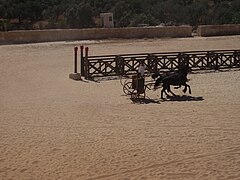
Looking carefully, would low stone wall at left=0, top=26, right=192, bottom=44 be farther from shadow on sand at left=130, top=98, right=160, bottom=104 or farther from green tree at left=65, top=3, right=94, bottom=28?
shadow on sand at left=130, top=98, right=160, bottom=104

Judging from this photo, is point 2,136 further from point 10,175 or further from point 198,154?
point 198,154

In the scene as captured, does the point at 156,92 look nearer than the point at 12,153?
No

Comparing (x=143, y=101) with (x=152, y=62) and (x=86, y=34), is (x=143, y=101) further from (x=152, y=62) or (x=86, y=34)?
(x=86, y=34)

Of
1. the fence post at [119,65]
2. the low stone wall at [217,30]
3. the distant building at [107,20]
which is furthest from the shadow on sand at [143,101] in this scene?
the distant building at [107,20]

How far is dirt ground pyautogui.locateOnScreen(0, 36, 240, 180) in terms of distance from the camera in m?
7.41

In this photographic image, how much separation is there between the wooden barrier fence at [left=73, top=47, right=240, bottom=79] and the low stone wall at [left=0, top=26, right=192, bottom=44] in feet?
49.5

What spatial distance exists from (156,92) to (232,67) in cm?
762

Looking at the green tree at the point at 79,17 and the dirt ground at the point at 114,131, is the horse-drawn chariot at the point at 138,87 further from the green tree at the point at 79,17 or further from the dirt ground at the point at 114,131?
the green tree at the point at 79,17

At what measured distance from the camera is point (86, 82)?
1788 cm

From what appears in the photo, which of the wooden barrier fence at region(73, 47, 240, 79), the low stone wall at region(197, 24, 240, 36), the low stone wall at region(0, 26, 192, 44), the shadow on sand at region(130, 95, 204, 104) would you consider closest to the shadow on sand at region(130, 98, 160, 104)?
the shadow on sand at region(130, 95, 204, 104)

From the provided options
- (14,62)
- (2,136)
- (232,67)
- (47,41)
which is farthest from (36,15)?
(2,136)

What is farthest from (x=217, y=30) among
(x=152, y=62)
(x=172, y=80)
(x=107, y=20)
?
(x=172, y=80)

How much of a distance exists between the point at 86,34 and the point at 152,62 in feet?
57.1

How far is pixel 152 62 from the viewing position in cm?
2036
